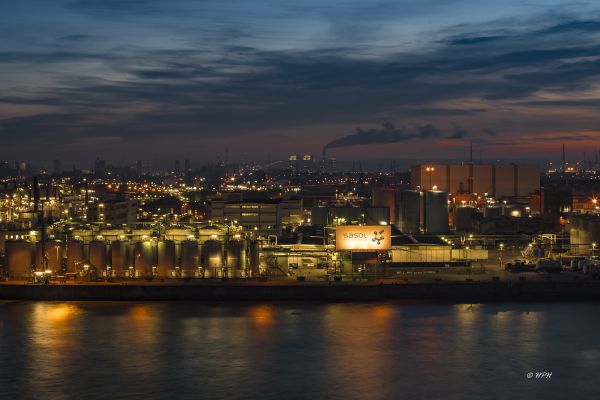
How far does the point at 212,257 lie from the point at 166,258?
2.40ft

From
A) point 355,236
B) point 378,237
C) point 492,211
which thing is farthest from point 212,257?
point 492,211

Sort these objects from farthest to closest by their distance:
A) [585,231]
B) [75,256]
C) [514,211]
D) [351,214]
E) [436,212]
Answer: [514,211], [436,212], [351,214], [585,231], [75,256]

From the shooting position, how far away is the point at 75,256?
1322cm


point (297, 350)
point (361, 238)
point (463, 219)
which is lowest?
point (297, 350)

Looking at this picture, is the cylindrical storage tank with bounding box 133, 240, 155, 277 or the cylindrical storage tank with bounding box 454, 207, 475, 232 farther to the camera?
Result: the cylindrical storage tank with bounding box 454, 207, 475, 232

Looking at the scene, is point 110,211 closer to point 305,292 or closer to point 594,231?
point 305,292

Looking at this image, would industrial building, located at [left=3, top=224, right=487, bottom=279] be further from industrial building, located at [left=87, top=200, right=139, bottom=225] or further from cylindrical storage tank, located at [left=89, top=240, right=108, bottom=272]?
industrial building, located at [left=87, top=200, right=139, bottom=225]

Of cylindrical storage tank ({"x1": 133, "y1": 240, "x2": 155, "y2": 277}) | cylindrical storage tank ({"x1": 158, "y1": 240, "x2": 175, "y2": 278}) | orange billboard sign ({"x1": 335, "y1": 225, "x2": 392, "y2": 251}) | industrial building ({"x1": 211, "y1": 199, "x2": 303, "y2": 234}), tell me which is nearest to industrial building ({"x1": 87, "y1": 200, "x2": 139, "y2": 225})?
industrial building ({"x1": 211, "y1": 199, "x2": 303, "y2": 234})

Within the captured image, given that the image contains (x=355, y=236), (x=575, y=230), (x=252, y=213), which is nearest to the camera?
(x=355, y=236)

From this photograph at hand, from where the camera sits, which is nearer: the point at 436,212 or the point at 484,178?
the point at 436,212

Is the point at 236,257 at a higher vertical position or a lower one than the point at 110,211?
lower

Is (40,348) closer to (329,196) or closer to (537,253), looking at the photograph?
(537,253)

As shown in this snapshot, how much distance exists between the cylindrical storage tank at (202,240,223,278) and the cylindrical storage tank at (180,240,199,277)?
129 mm

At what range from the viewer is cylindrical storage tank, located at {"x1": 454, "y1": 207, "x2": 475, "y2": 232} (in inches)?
851
